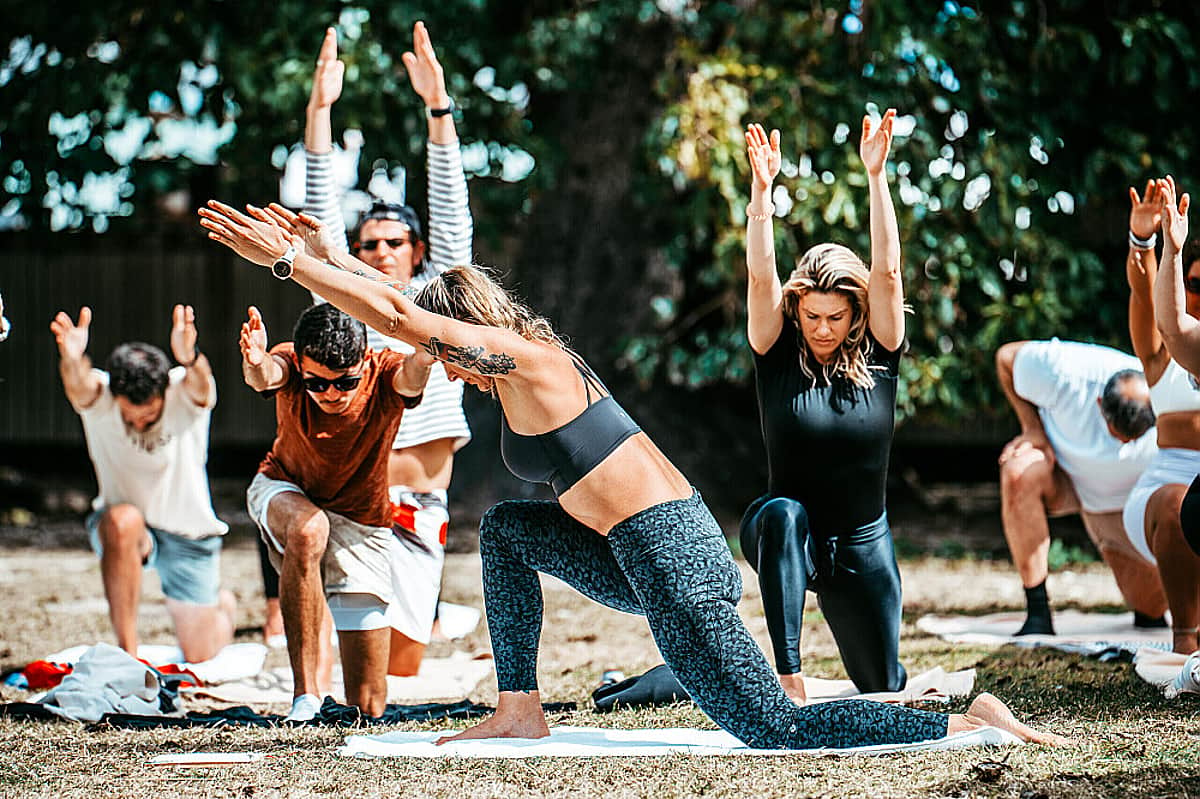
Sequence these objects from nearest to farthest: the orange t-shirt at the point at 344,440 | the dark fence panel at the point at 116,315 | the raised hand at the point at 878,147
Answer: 1. the raised hand at the point at 878,147
2. the orange t-shirt at the point at 344,440
3. the dark fence panel at the point at 116,315

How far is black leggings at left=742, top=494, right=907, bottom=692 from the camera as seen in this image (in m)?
3.91

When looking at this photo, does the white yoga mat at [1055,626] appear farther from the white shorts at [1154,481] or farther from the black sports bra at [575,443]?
the black sports bra at [575,443]

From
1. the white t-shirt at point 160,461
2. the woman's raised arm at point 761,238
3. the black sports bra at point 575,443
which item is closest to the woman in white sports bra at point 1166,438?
the woman's raised arm at point 761,238

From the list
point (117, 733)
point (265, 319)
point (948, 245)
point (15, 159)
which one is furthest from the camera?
point (265, 319)

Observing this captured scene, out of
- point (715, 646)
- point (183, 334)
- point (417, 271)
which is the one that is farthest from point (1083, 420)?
point (183, 334)

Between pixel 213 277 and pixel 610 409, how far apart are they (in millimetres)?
9225

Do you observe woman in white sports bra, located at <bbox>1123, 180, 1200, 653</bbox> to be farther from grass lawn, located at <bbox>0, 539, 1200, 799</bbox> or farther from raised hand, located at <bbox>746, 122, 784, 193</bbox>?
raised hand, located at <bbox>746, 122, 784, 193</bbox>

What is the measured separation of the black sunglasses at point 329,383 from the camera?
407cm

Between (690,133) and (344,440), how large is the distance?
4420mm

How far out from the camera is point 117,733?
399cm

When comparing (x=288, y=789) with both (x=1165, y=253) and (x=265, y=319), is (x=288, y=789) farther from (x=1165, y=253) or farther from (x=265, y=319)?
(x=265, y=319)

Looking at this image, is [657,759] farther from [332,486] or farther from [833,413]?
[332,486]

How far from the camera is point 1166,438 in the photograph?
15.8 ft

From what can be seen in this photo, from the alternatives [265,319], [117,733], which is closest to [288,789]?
[117,733]
